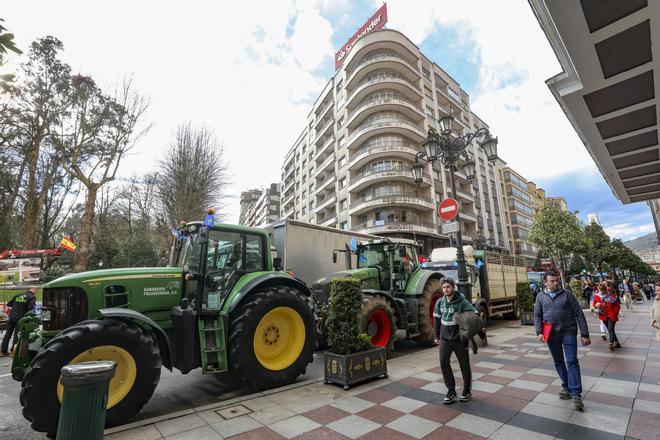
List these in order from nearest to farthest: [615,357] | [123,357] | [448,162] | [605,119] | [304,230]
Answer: [123,357], [605,119], [615,357], [448,162], [304,230]

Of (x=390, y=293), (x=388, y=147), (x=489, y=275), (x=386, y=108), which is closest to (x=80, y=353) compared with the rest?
(x=390, y=293)

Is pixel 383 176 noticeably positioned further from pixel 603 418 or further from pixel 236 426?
pixel 236 426

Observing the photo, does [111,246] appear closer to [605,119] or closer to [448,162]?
[448,162]

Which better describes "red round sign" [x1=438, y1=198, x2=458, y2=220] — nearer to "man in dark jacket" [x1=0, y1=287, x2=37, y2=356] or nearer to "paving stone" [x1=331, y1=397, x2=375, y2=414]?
"paving stone" [x1=331, y1=397, x2=375, y2=414]

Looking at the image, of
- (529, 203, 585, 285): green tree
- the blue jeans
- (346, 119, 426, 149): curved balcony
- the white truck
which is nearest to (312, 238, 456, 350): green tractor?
the white truck

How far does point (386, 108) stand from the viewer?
36344 mm

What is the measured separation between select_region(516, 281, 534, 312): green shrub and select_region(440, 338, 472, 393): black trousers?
9.71 meters

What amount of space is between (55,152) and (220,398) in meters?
22.4

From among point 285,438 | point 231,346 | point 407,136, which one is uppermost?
point 407,136

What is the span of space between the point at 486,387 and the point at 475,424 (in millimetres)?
1625

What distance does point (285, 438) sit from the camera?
11.9 ft

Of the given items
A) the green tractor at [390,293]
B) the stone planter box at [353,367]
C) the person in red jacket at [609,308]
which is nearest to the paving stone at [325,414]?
the stone planter box at [353,367]

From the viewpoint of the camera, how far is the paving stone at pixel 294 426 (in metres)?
3.75

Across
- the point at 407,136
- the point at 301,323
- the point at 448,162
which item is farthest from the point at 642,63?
the point at 407,136
